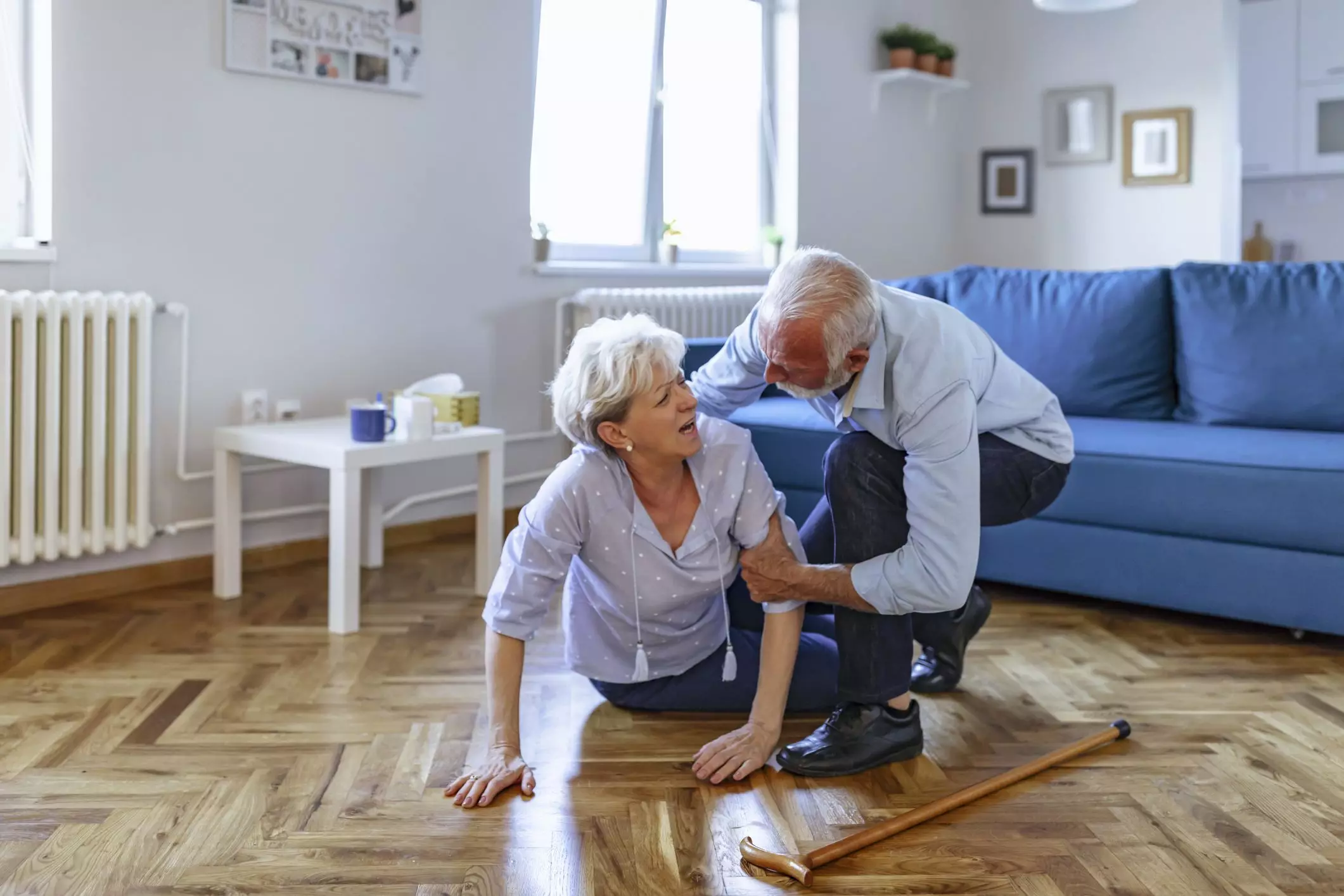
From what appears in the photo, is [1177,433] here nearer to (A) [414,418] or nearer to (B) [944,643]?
(B) [944,643]

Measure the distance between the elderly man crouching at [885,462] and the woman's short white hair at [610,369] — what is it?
17cm

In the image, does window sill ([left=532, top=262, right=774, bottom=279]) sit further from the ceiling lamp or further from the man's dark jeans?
the man's dark jeans

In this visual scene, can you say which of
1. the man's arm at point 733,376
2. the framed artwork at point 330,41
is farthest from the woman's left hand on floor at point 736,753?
the framed artwork at point 330,41

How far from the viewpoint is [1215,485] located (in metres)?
2.81

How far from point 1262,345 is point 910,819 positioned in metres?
1.96

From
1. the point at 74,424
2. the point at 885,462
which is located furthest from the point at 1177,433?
the point at 74,424

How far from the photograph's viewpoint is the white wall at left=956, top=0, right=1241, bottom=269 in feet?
18.2

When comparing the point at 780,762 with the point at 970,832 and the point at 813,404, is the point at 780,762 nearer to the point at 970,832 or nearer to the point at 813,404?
the point at 970,832

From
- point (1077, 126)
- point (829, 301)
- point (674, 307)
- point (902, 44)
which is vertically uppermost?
point (902, 44)

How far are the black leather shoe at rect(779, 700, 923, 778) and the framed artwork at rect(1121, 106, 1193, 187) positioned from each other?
423 cm

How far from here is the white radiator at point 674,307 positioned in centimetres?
418

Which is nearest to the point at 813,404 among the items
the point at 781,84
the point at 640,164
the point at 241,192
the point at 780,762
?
the point at 780,762

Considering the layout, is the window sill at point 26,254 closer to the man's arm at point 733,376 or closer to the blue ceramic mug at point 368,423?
the blue ceramic mug at point 368,423

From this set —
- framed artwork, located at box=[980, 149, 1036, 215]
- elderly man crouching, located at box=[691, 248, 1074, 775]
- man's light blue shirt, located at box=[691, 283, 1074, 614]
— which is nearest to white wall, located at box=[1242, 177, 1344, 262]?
framed artwork, located at box=[980, 149, 1036, 215]
